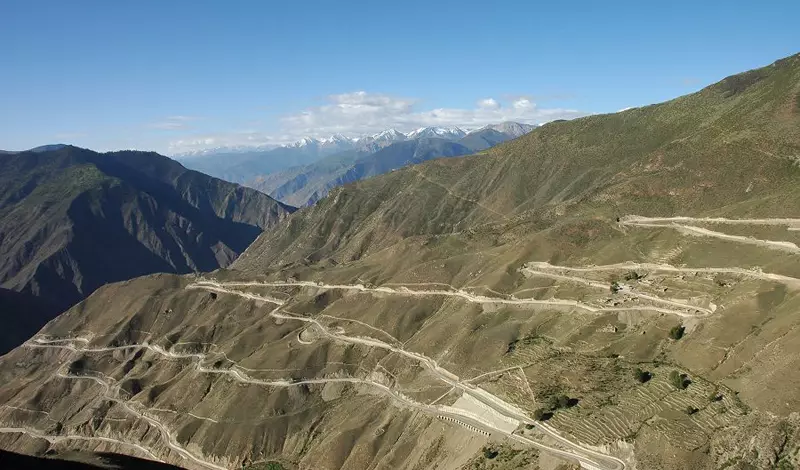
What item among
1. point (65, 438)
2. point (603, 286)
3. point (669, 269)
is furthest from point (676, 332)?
point (65, 438)

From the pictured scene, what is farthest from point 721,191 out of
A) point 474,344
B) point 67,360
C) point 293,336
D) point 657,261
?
point 67,360

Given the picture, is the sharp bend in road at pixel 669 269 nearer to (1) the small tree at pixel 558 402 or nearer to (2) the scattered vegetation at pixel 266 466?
(1) the small tree at pixel 558 402

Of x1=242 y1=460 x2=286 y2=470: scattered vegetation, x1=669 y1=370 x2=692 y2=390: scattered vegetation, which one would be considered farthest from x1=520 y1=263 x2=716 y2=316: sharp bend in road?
x1=242 y1=460 x2=286 y2=470: scattered vegetation

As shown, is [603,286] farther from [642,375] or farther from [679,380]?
[679,380]

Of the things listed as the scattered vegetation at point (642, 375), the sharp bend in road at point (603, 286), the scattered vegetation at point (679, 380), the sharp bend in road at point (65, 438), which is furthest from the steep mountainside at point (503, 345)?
the scattered vegetation at point (642, 375)

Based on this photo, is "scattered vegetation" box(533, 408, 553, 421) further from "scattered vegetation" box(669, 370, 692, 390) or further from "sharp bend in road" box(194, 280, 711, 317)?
"sharp bend in road" box(194, 280, 711, 317)

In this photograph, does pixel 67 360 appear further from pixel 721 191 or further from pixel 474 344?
pixel 721 191
